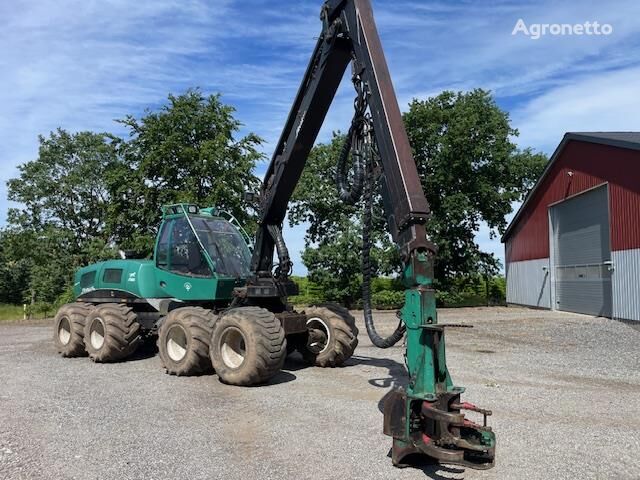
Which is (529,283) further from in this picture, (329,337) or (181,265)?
(181,265)

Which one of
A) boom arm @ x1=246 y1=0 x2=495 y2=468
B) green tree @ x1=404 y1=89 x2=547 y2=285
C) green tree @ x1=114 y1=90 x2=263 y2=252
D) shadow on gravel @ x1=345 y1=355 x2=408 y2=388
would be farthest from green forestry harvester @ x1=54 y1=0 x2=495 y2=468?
green tree @ x1=404 y1=89 x2=547 y2=285

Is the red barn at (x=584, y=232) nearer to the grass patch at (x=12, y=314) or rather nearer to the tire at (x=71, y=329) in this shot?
the tire at (x=71, y=329)

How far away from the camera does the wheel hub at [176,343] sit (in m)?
9.78

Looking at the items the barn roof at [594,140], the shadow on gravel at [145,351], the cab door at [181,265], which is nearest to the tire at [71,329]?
the shadow on gravel at [145,351]

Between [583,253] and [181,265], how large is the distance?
58.4 feet

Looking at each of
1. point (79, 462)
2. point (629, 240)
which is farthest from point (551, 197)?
point (79, 462)

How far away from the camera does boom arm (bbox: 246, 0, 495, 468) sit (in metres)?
5.05

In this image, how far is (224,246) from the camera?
10.9m

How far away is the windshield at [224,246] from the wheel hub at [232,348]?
6.05ft

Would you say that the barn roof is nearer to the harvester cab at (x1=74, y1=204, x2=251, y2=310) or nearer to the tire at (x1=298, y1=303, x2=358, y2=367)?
the tire at (x1=298, y1=303, x2=358, y2=367)

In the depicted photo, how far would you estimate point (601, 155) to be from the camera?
21391 mm

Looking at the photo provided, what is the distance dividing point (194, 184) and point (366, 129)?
64.6 ft

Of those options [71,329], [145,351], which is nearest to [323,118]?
[145,351]

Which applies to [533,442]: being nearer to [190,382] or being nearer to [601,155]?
[190,382]
